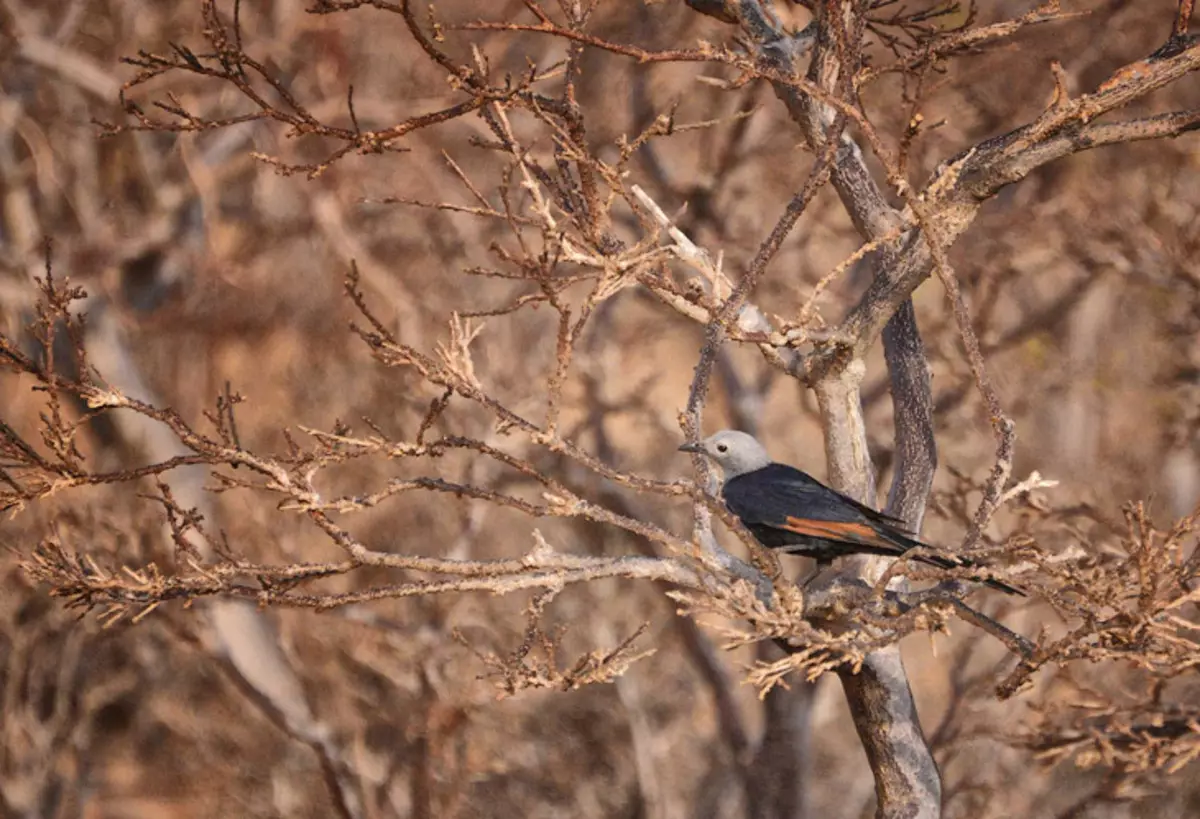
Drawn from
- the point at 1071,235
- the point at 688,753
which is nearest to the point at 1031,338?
the point at 1071,235

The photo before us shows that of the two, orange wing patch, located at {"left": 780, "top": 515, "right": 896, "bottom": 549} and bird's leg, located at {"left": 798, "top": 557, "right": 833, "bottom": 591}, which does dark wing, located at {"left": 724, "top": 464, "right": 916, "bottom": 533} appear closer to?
orange wing patch, located at {"left": 780, "top": 515, "right": 896, "bottom": 549}

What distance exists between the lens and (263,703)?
1238cm

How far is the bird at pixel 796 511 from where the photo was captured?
5.38 metres

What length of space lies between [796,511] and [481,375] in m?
8.45

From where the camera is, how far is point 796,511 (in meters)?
5.71

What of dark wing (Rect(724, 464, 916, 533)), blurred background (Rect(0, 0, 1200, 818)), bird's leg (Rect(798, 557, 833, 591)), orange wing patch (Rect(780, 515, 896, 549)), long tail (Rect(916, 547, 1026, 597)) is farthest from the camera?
blurred background (Rect(0, 0, 1200, 818))

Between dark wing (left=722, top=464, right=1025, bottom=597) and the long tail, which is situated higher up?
dark wing (left=722, top=464, right=1025, bottom=597)

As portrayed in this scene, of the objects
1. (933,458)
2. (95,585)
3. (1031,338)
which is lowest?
(95,585)

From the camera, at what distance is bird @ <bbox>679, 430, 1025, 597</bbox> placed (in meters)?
5.38

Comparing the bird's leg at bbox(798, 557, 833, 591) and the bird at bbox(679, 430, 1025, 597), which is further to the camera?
the bird's leg at bbox(798, 557, 833, 591)

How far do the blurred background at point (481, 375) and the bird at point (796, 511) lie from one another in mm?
5588

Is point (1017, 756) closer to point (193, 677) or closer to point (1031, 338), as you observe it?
point (1031, 338)

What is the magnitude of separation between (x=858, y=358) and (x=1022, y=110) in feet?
28.7

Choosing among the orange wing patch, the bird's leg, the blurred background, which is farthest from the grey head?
the blurred background
